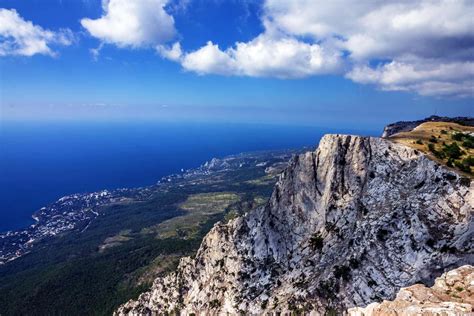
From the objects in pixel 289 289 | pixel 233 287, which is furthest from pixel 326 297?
pixel 233 287

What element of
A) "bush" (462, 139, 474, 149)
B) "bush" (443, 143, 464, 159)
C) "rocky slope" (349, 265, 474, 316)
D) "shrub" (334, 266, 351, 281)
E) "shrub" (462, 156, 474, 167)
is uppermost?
"bush" (462, 139, 474, 149)

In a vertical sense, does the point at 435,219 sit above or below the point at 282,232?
above

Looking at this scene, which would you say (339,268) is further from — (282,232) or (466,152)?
(466,152)

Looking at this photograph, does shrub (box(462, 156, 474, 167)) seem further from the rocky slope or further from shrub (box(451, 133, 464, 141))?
the rocky slope

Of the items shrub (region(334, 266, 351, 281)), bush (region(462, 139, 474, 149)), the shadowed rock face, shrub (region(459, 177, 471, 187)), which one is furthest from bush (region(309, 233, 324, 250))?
bush (region(462, 139, 474, 149))

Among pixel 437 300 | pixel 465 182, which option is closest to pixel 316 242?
pixel 465 182

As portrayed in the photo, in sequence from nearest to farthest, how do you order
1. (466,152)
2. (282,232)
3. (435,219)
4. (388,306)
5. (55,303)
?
(388,306) < (435,219) < (466,152) < (282,232) < (55,303)

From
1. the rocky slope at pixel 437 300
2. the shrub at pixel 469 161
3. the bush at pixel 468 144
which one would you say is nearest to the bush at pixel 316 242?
the shrub at pixel 469 161
